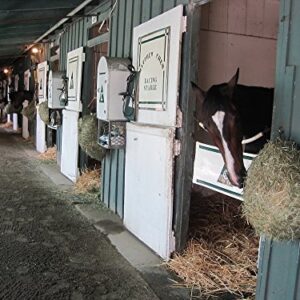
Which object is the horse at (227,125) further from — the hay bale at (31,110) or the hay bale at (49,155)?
the hay bale at (31,110)

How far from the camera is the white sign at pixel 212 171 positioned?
2591 mm

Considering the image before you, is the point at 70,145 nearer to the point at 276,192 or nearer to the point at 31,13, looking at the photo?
the point at 31,13

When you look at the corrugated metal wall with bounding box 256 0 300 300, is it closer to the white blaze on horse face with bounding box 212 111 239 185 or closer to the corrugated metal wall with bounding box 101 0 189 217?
the white blaze on horse face with bounding box 212 111 239 185

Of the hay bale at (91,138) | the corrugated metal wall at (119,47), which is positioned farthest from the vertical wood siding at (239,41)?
the hay bale at (91,138)

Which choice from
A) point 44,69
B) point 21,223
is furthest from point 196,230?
point 44,69

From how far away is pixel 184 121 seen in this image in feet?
9.42

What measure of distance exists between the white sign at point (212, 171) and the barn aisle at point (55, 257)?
32.3 inches

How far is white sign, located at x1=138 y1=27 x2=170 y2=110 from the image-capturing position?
3.00 metres

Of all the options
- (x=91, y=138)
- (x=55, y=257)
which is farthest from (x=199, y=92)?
(x=91, y=138)

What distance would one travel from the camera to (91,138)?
4.57 m

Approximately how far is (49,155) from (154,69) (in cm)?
507

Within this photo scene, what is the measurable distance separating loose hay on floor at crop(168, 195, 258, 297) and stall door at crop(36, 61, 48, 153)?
16.8 ft

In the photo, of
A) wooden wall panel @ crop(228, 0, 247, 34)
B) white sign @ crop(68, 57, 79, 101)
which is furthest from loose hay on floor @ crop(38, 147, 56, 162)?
wooden wall panel @ crop(228, 0, 247, 34)

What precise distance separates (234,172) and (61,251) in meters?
1.61
